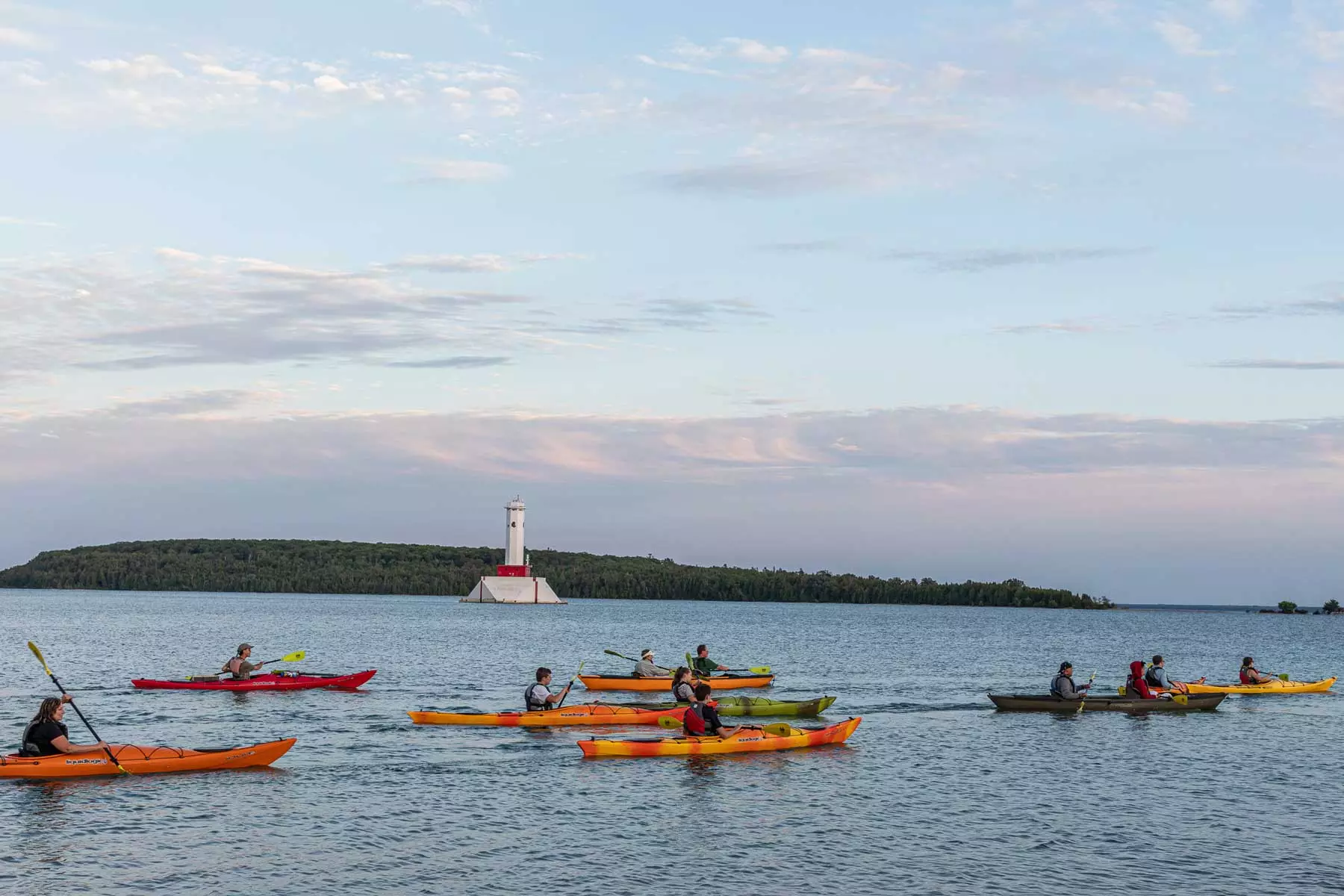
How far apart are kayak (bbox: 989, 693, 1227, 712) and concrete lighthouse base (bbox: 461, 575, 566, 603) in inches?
5446

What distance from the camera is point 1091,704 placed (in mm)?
41969

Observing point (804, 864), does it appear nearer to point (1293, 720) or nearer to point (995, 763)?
point (995, 763)

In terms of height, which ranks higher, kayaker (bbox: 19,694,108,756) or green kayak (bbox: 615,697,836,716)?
kayaker (bbox: 19,694,108,756)

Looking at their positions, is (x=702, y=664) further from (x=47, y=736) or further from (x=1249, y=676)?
(x=47, y=736)

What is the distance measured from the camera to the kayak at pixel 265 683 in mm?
42938

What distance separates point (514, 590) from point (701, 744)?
149644mm

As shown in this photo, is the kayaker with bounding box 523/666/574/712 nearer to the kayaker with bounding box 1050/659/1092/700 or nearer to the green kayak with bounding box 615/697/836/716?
the green kayak with bounding box 615/697/836/716

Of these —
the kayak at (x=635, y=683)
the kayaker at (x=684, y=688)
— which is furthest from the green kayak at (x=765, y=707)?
the kayak at (x=635, y=683)

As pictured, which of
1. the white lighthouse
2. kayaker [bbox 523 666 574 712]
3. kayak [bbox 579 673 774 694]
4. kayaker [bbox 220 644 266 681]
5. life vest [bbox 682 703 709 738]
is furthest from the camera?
the white lighthouse

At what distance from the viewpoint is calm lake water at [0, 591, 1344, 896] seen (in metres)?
19.7

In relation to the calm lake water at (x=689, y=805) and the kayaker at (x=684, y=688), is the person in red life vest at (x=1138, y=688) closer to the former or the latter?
the calm lake water at (x=689, y=805)

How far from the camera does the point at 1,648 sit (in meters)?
70.8

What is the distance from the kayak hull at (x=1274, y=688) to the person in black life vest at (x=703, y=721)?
2226 centimetres

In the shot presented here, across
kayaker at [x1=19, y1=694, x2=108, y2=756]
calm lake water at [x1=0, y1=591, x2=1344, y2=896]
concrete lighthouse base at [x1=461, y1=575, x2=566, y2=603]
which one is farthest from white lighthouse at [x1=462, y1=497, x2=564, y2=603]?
kayaker at [x1=19, y1=694, x2=108, y2=756]
